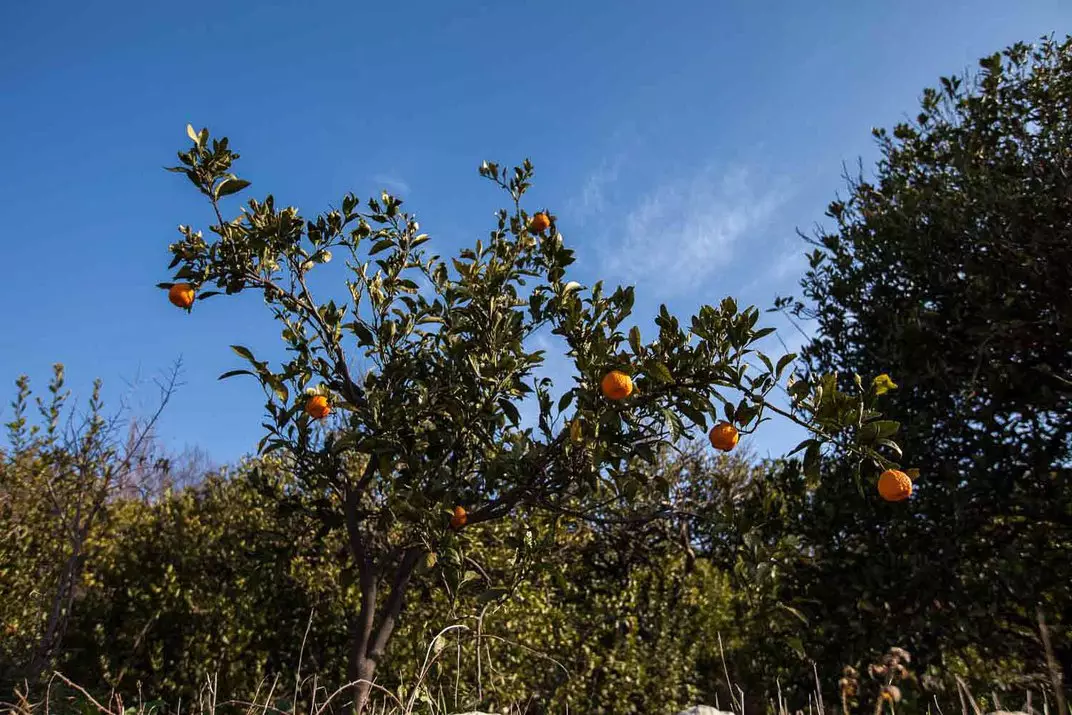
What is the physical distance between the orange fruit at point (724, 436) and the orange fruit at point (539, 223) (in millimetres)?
1320

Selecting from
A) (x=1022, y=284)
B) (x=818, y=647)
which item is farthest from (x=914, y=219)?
(x=818, y=647)

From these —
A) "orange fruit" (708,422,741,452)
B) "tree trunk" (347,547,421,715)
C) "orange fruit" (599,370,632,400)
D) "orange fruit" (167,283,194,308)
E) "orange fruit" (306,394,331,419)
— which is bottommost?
"tree trunk" (347,547,421,715)

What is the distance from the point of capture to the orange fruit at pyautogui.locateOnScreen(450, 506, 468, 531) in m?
2.66

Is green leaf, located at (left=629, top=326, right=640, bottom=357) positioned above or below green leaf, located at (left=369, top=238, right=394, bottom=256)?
below

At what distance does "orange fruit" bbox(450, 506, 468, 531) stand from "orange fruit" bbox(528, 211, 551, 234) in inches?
53.1

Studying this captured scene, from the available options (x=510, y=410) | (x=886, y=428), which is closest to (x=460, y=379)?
(x=510, y=410)

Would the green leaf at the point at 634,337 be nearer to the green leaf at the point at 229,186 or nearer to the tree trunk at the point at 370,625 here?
the tree trunk at the point at 370,625

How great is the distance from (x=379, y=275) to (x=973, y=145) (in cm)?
418

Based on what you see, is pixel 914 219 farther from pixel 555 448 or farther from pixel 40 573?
pixel 40 573

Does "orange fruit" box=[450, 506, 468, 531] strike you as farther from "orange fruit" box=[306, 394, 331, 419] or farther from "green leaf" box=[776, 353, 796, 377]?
"green leaf" box=[776, 353, 796, 377]

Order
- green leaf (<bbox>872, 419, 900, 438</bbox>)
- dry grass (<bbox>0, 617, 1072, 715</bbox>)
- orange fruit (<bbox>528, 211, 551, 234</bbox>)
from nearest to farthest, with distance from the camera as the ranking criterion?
Result: dry grass (<bbox>0, 617, 1072, 715</bbox>)
green leaf (<bbox>872, 419, 900, 438</bbox>)
orange fruit (<bbox>528, 211, 551, 234</bbox>)

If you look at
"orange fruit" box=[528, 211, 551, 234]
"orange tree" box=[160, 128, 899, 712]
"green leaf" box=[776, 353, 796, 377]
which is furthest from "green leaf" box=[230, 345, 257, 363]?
"green leaf" box=[776, 353, 796, 377]

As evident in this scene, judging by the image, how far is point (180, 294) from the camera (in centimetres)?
279

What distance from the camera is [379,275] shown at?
3.19m
